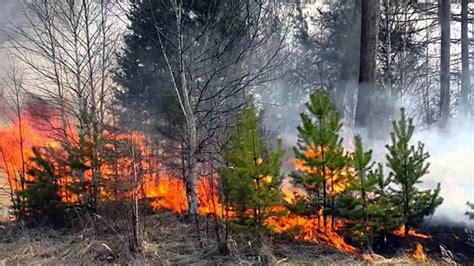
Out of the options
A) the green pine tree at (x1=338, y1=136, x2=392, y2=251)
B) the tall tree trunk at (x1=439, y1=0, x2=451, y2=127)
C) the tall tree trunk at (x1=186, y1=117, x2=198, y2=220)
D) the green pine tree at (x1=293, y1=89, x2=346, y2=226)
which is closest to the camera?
the green pine tree at (x1=338, y1=136, x2=392, y2=251)

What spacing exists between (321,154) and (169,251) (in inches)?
124

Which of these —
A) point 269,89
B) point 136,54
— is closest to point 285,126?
point 269,89

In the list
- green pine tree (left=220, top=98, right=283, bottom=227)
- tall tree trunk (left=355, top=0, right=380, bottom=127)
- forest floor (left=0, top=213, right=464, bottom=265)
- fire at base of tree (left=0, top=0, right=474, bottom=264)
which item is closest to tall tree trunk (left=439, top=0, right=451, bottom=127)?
fire at base of tree (left=0, top=0, right=474, bottom=264)

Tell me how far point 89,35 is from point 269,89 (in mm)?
13039

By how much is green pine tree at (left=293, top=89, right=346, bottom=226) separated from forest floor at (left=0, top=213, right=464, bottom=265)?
1017 mm

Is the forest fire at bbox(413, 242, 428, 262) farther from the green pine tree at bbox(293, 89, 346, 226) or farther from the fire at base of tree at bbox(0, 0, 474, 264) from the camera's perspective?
the green pine tree at bbox(293, 89, 346, 226)

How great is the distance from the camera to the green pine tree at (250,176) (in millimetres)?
7973

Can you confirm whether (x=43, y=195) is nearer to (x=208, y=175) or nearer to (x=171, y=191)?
(x=171, y=191)

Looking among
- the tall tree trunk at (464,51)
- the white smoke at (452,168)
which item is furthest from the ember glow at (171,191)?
the tall tree trunk at (464,51)

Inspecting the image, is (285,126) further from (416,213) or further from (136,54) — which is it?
(416,213)

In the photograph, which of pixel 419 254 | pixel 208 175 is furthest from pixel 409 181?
pixel 208 175

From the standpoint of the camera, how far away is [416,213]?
A: 8.02 meters

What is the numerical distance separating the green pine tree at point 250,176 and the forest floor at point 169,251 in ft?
1.56

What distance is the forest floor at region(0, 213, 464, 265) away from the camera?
7.46 metres
